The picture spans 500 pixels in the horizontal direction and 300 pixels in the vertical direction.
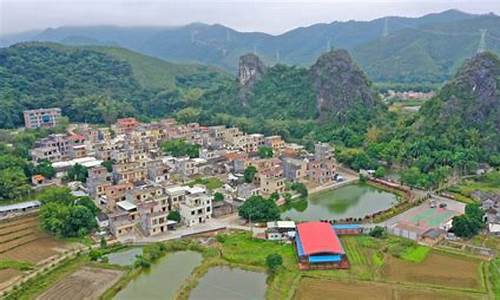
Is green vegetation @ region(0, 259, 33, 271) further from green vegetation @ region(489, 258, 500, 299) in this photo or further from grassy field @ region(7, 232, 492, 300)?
green vegetation @ region(489, 258, 500, 299)

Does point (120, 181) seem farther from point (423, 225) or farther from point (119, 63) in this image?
point (119, 63)

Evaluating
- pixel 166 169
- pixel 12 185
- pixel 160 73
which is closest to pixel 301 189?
pixel 166 169

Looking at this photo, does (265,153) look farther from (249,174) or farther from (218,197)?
(218,197)

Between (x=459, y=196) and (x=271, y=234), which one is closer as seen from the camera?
(x=271, y=234)

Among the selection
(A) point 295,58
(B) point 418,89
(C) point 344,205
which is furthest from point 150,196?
(A) point 295,58

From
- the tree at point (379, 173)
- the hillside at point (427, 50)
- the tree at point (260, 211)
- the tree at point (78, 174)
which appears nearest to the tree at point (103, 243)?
the tree at point (260, 211)

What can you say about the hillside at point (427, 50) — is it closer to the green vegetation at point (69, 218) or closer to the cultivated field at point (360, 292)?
the cultivated field at point (360, 292)

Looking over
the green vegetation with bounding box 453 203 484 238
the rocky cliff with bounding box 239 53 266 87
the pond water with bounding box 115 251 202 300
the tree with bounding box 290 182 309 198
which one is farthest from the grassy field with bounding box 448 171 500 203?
the rocky cliff with bounding box 239 53 266 87
